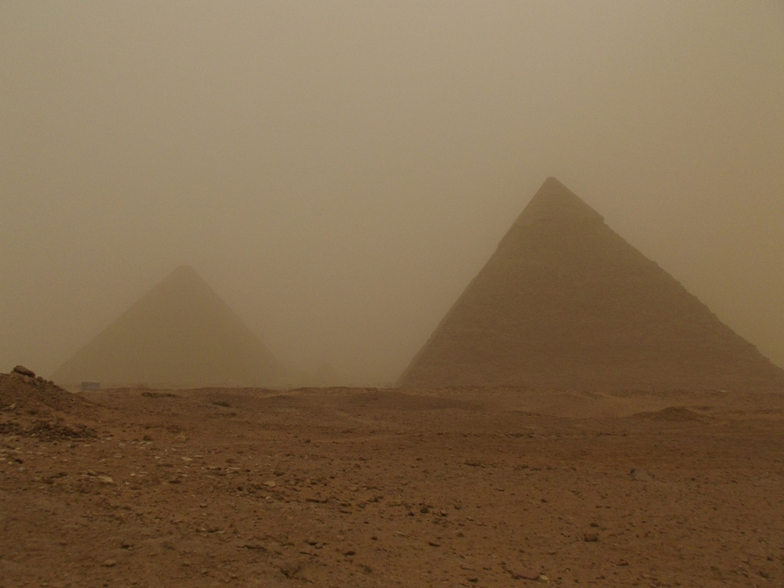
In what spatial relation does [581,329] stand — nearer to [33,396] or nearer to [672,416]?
[672,416]

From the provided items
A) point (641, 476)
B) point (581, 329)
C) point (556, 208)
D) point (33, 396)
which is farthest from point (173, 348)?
point (641, 476)

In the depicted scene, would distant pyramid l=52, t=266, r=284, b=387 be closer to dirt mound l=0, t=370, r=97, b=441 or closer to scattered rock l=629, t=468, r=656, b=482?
dirt mound l=0, t=370, r=97, b=441

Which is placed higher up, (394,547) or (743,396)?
(743,396)

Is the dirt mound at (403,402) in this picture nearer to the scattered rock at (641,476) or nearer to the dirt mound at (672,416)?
the dirt mound at (672,416)

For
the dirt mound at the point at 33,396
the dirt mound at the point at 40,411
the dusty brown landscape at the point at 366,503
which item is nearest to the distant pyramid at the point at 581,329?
the dusty brown landscape at the point at 366,503

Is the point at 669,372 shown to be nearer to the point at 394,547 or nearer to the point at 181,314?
the point at 394,547

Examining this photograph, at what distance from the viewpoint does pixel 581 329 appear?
70.0 ft

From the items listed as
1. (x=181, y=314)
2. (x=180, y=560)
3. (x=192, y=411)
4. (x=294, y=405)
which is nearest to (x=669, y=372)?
(x=294, y=405)

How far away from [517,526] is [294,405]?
8.54 metres

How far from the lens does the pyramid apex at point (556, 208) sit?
82.7ft

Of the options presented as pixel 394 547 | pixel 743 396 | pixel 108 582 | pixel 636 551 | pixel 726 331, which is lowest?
pixel 108 582

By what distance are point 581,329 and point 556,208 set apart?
21.7 ft

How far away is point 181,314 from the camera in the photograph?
111ft

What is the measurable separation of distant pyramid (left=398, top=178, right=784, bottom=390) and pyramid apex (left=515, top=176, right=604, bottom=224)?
455 millimetres
